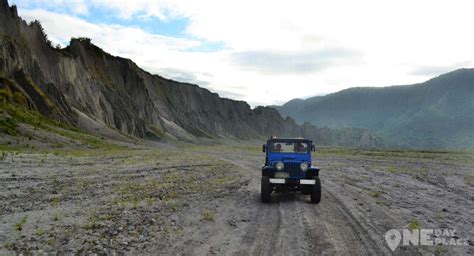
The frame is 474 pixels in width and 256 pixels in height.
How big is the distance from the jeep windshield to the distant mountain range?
43.3 meters

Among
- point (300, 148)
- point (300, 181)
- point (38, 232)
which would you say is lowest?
point (38, 232)

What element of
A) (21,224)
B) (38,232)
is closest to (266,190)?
(38,232)

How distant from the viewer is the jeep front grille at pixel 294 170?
51.2 ft

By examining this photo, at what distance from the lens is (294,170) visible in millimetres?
15680

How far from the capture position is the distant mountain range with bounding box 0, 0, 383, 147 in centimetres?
6581

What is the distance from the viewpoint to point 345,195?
1781cm

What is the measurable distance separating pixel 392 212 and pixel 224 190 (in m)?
7.41

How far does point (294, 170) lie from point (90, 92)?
78.2 m

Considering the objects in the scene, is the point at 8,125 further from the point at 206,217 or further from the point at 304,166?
the point at 206,217

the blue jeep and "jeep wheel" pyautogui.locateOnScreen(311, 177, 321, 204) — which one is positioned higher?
the blue jeep

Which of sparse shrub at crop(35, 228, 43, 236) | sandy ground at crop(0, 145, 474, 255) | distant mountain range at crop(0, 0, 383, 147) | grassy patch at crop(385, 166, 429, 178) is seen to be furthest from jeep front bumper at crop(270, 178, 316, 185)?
distant mountain range at crop(0, 0, 383, 147)

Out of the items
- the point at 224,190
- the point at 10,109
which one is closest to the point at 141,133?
the point at 10,109

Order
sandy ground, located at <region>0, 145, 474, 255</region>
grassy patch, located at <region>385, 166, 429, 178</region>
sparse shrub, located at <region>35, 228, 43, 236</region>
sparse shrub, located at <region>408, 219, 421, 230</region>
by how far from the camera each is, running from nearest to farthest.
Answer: sandy ground, located at <region>0, 145, 474, 255</region> < sparse shrub, located at <region>35, 228, 43, 236</region> < sparse shrub, located at <region>408, 219, 421, 230</region> < grassy patch, located at <region>385, 166, 429, 178</region>

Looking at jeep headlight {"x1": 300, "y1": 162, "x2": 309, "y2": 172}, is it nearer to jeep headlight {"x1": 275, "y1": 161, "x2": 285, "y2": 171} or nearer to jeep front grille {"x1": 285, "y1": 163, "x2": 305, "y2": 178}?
jeep front grille {"x1": 285, "y1": 163, "x2": 305, "y2": 178}
